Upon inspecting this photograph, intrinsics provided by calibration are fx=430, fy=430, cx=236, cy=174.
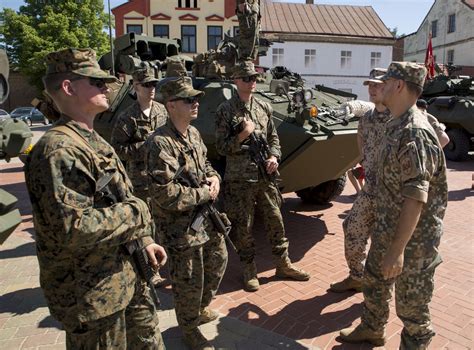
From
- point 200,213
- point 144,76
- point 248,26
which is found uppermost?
point 248,26

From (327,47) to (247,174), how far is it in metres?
25.9

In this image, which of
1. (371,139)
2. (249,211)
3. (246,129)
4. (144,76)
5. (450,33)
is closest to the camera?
(371,139)

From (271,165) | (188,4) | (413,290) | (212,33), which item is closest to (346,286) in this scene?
(271,165)

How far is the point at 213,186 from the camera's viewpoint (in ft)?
10.1

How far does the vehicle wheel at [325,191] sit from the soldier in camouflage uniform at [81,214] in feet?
17.5

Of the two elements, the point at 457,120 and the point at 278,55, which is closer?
the point at 457,120

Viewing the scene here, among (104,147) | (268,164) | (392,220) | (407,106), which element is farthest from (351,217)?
(104,147)

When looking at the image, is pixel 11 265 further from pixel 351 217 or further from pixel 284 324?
pixel 351 217

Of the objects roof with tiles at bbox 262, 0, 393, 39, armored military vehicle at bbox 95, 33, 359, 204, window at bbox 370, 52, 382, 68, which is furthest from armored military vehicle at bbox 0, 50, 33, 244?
window at bbox 370, 52, 382, 68

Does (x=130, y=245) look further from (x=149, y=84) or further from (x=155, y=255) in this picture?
(x=149, y=84)

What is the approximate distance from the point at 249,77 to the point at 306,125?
1186 mm

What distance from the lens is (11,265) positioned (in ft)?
16.3

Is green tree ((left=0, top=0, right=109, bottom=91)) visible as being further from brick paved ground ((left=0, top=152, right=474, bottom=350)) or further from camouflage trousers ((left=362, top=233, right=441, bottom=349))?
camouflage trousers ((left=362, top=233, right=441, bottom=349))

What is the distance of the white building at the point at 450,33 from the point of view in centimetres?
2858
